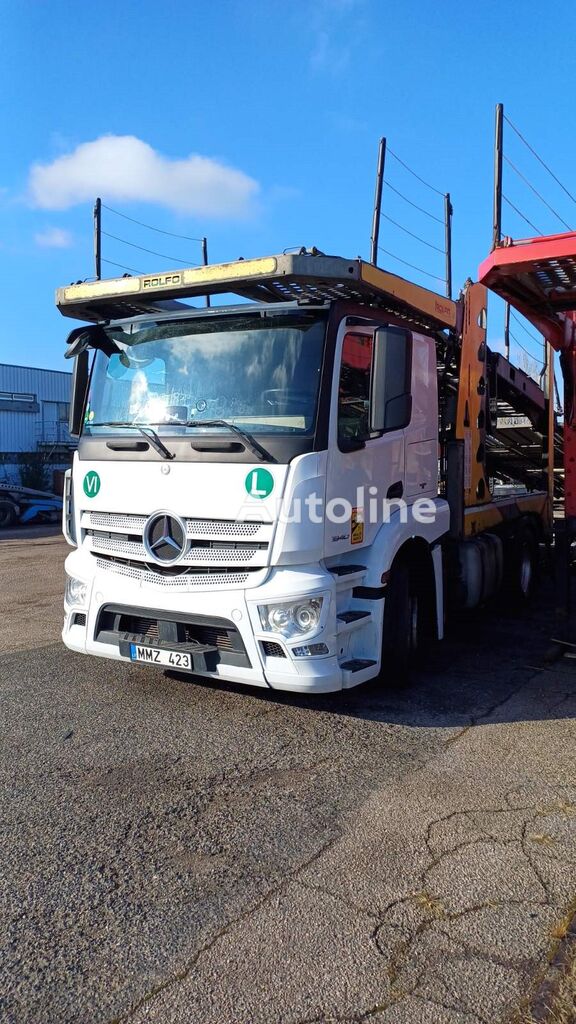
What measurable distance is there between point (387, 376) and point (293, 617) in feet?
5.25

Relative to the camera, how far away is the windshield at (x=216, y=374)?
4.68 metres

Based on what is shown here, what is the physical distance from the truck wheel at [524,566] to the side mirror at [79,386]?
466cm

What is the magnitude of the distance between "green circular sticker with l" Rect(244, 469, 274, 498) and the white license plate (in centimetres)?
109

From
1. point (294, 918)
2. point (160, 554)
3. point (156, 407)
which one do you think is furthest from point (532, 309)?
point (294, 918)

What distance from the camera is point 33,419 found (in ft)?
114

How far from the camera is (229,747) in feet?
14.6

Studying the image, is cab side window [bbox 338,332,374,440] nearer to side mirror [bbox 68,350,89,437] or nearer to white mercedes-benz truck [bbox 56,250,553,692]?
white mercedes-benz truck [bbox 56,250,553,692]

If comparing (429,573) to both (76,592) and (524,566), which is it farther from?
(524,566)

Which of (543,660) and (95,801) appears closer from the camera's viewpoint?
(95,801)

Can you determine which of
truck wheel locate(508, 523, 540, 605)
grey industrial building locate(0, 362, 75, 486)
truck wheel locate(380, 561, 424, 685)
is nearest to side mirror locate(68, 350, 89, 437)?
truck wheel locate(380, 561, 424, 685)

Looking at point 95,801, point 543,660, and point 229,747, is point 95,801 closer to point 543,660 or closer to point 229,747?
point 229,747

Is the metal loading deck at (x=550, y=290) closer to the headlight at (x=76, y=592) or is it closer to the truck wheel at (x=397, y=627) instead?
the truck wheel at (x=397, y=627)

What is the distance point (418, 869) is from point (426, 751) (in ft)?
4.26

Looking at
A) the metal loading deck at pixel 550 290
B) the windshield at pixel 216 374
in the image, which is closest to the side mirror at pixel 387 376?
the windshield at pixel 216 374
